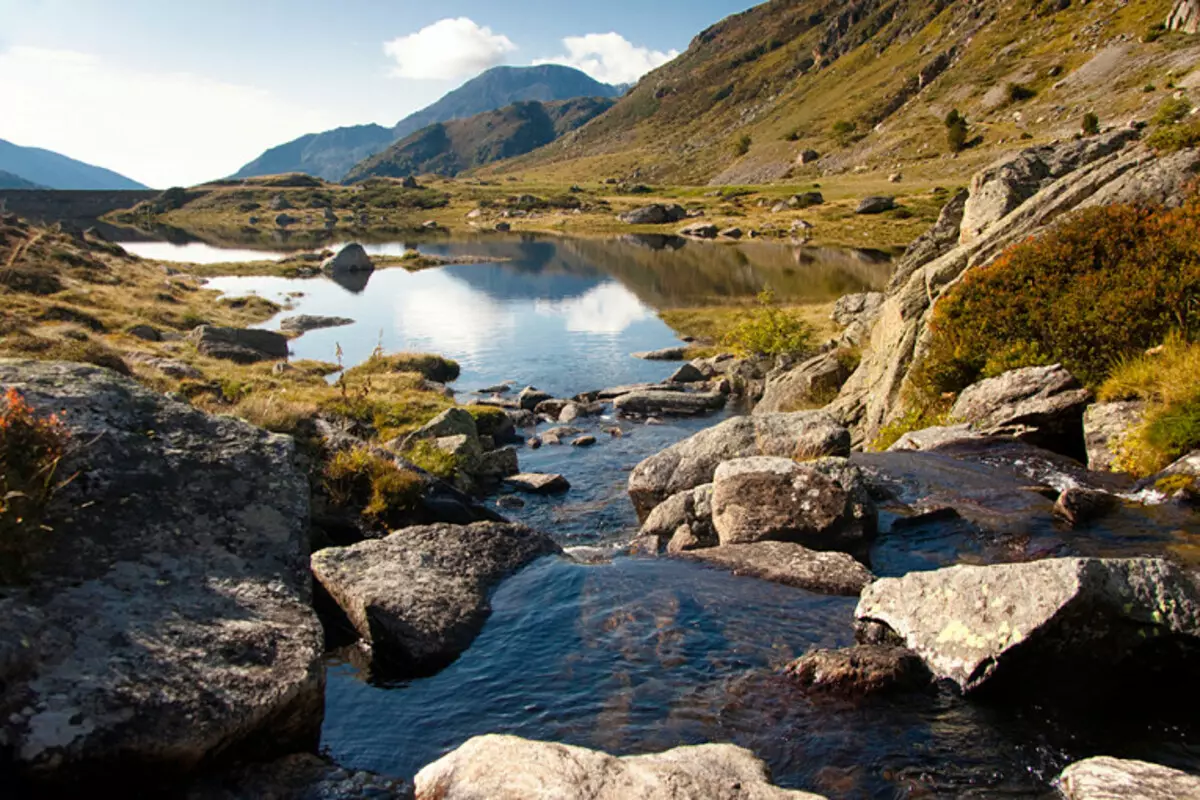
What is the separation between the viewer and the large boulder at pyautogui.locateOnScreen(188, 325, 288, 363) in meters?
44.4

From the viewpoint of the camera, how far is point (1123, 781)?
6.89 m

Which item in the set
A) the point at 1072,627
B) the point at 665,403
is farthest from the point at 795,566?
the point at 665,403

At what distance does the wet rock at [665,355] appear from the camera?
52.1 metres

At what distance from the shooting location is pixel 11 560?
7.66m

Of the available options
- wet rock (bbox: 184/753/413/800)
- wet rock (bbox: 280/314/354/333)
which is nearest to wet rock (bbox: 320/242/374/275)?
wet rock (bbox: 280/314/354/333)

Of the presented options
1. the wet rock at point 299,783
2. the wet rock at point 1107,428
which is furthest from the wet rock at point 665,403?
the wet rock at point 299,783

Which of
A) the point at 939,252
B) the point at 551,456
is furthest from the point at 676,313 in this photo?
the point at 551,456

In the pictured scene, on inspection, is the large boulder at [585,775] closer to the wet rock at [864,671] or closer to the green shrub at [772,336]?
the wet rock at [864,671]

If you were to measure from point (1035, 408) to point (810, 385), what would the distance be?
13769 mm

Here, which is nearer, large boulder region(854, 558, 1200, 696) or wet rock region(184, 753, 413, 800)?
wet rock region(184, 753, 413, 800)

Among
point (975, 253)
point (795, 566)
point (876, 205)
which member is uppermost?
point (876, 205)

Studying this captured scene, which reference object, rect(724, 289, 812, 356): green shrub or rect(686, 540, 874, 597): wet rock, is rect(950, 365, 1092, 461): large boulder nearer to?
rect(686, 540, 874, 597): wet rock

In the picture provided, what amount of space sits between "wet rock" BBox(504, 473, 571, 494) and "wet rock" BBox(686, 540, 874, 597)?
37.5 ft

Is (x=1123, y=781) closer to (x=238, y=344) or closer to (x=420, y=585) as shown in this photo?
(x=420, y=585)
